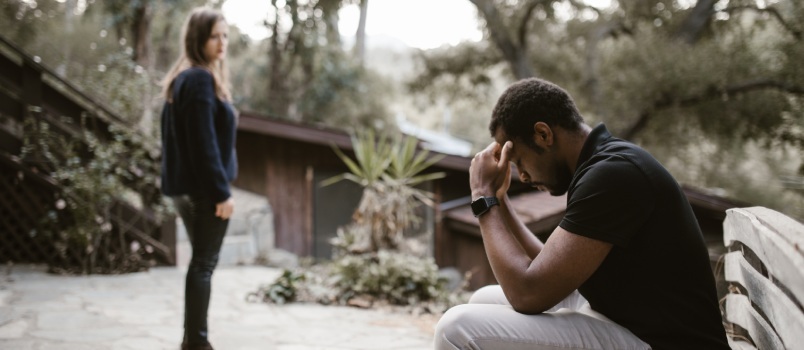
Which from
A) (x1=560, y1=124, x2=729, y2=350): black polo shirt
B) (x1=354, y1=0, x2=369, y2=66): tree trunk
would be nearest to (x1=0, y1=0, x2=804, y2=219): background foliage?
(x1=354, y1=0, x2=369, y2=66): tree trunk

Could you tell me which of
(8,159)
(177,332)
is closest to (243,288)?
(177,332)

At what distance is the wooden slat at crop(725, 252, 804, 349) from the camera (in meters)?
1.35

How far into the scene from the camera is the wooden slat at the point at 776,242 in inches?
49.1

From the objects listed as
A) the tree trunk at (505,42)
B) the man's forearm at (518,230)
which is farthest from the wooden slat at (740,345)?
the tree trunk at (505,42)

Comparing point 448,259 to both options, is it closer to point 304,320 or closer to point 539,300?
point 304,320

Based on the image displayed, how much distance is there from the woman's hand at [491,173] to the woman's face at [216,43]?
1.53 m

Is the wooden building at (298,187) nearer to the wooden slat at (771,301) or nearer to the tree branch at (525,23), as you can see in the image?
the tree branch at (525,23)

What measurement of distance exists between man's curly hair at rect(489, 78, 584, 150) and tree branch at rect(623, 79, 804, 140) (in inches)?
438

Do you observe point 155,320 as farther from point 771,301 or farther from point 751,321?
point 771,301

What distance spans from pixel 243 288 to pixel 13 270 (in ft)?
6.49

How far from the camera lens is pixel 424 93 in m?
19.1

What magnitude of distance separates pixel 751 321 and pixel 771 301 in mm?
371

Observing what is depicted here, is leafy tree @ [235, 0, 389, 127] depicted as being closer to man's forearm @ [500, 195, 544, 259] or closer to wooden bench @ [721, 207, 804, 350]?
man's forearm @ [500, 195, 544, 259]

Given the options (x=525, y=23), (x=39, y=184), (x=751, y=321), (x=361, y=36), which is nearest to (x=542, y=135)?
(x=751, y=321)
